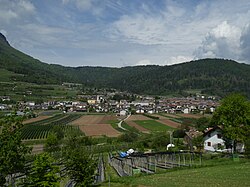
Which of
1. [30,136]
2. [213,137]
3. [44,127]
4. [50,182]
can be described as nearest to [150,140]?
[213,137]

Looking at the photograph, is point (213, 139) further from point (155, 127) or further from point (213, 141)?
point (155, 127)

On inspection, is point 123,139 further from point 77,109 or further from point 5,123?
point 77,109

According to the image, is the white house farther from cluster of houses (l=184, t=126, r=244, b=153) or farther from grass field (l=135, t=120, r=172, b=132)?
grass field (l=135, t=120, r=172, b=132)

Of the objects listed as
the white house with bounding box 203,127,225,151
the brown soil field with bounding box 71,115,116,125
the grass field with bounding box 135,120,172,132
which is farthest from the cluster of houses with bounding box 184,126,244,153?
the brown soil field with bounding box 71,115,116,125

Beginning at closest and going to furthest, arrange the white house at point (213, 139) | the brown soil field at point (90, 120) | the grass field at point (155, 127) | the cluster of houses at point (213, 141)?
the cluster of houses at point (213, 141) < the white house at point (213, 139) < the grass field at point (155, 127) < the brown soil field at point (90, 120)

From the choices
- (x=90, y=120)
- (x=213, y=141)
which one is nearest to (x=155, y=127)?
(x=90, y=120)

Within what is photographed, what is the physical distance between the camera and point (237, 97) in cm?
5253

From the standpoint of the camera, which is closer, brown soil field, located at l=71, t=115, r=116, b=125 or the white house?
the white house

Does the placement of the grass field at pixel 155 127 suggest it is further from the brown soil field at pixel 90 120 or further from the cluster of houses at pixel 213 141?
the cluster of houses at pixel 213 141

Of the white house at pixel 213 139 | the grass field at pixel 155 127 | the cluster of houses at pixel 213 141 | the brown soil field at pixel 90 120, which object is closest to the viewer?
the cluster of houses at pixel 213 141

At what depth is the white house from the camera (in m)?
62.3

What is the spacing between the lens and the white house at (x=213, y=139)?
205 feet

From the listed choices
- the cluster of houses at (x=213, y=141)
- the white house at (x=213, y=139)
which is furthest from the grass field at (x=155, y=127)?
the white house at (x=213, y=139)

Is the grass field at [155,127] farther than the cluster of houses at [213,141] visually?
Yes
